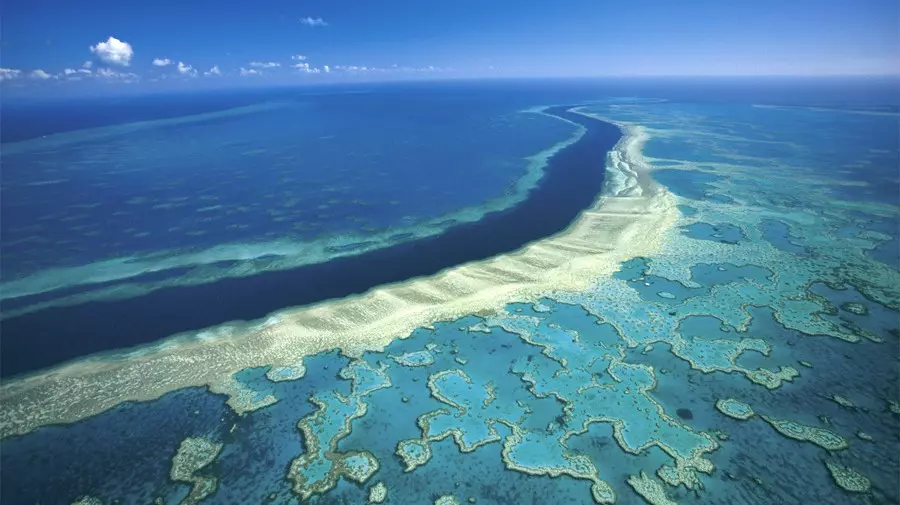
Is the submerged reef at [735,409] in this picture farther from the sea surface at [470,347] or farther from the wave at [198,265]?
the wave at [198,265]

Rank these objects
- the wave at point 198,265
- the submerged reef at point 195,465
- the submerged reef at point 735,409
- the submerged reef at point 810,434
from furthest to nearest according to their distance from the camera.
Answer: the wave at point 198,265
the submerged reef at point 735,409
the submerged reef at point 810,434
the submerged reef at point 195,465

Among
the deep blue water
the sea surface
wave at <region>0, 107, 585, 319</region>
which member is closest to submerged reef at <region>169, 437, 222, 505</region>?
the sea surface

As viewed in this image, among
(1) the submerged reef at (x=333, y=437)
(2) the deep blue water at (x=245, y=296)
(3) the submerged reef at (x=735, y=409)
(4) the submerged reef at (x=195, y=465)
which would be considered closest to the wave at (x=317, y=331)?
(2) the deep blue water at (x=245, y=296)

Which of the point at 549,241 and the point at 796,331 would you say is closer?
the point at 796,331

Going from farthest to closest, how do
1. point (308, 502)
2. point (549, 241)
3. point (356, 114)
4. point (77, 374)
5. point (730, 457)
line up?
point (356, 114) → point (549, 241) → point (77, 374) → point (730, 457) → point (308, 502)

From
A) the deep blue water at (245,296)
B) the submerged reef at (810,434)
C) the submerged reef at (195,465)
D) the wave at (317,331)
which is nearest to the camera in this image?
the submerged reef at (195,465)

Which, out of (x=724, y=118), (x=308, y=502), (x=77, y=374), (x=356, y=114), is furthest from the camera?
(x=356, y=114)

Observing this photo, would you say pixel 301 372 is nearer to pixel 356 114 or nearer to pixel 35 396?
pixel 35 396

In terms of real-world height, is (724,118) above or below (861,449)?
above

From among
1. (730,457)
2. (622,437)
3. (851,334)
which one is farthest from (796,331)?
(622,437)
